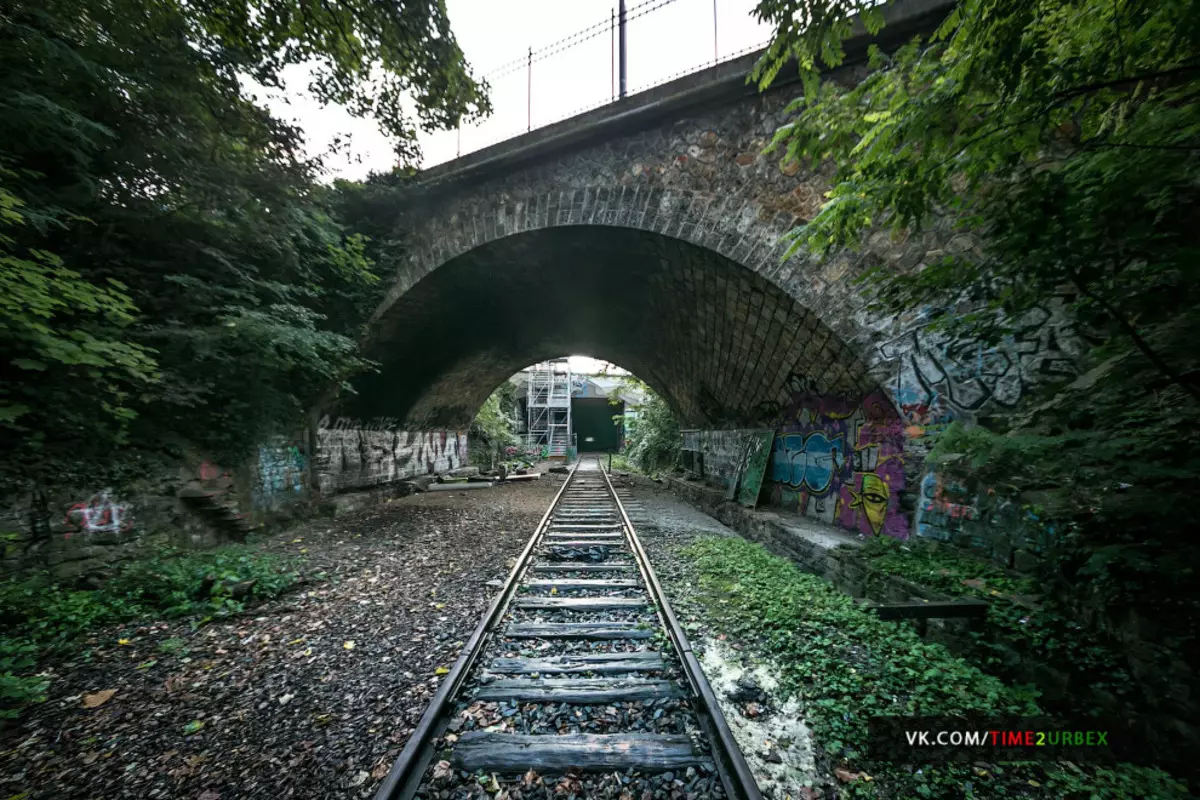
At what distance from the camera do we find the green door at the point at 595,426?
38.5m

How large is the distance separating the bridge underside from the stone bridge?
0.16 ft

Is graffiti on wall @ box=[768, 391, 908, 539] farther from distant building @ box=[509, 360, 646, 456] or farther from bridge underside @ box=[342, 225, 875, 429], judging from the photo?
distant building @ box=[509, 360, 646, 456]

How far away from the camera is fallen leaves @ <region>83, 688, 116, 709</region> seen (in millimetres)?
2739

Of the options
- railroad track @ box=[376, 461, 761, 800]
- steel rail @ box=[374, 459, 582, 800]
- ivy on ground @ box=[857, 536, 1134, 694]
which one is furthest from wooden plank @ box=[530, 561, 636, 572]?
ivy on ground @ box=[857, 536, 1134, 694]

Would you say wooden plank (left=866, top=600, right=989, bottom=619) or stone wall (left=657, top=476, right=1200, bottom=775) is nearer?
stone wall (left=657, top=476, right=1200, bottom=775)

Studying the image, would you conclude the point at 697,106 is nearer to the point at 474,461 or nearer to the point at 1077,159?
the point at 1077,159

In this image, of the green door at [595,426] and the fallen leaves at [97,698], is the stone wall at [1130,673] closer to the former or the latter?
the fallen leaves at [97,698]

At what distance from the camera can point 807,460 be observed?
7.04 metres

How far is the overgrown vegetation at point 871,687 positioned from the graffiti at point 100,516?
647cm

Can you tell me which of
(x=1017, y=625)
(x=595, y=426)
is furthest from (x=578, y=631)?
(x=595, y=426)

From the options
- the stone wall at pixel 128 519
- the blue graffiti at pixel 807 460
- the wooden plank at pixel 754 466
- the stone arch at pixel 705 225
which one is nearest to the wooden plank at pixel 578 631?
the stone arch at pixel 705 225

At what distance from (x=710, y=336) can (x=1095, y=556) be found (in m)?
6.16

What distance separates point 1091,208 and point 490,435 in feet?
66.5

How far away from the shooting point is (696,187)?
5977 millimetres
